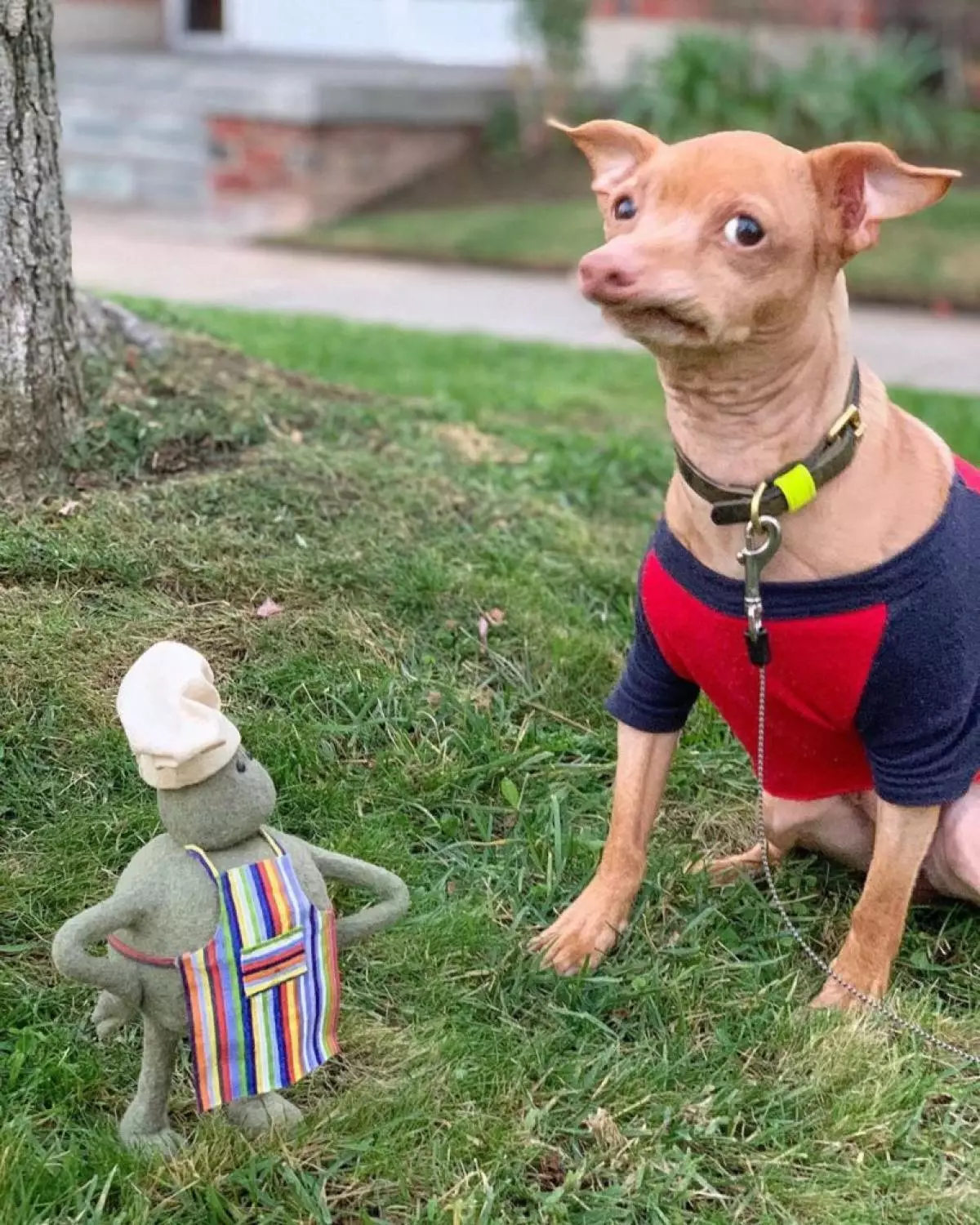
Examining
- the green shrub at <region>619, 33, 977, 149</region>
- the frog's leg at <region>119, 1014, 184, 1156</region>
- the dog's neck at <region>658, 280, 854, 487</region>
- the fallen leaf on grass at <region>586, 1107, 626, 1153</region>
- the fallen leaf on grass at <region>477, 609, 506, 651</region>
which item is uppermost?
the dog's neck at <region>658, 280, 854, 487</region>

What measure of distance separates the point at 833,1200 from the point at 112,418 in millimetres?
2665

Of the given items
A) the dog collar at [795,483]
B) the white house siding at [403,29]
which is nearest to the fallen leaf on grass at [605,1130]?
the dog collar at [795,483]

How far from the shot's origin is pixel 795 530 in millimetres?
2328

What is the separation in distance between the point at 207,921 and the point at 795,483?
3.87ft

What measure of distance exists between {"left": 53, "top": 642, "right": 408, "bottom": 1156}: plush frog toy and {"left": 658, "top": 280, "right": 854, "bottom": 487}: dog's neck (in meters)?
0.94

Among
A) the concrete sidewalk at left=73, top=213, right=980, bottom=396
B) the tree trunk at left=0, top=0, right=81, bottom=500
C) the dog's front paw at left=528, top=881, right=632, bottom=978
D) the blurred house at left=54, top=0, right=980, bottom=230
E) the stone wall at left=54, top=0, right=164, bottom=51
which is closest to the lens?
the dog's front paw at left=528, top=881, right=632, bottom=978

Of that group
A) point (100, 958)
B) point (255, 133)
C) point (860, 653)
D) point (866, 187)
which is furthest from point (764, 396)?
point (255, 133)

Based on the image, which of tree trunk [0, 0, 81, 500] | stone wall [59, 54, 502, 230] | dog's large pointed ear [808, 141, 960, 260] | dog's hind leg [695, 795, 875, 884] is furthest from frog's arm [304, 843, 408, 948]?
stone wall [59, 54, 502, 230]

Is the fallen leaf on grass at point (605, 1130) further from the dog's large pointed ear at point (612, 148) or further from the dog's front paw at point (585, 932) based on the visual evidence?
the dog's large pointed ear at point (612, 148)

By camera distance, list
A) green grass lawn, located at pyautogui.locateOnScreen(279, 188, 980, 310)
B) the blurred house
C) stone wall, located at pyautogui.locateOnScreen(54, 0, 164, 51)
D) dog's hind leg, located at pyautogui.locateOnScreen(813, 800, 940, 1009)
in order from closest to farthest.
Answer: dog's hind leg, located at pyautogui.locateOnScreen(813, 800, 940, 1009) → green grass lawn, located at pyautogui.locateOnScreen(279, 188, 980, 310) → the blurred house → stone wall, located at pyautogui.locateOnScreen(54, 0, 164, 51)

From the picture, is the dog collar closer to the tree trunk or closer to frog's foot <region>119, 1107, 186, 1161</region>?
frog's foot <region>119, 1107, 186, 1161</region>

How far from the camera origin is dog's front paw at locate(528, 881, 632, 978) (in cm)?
261

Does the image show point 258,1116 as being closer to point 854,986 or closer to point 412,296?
point 854,986

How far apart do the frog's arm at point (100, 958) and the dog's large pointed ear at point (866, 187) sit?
4.87 ft
